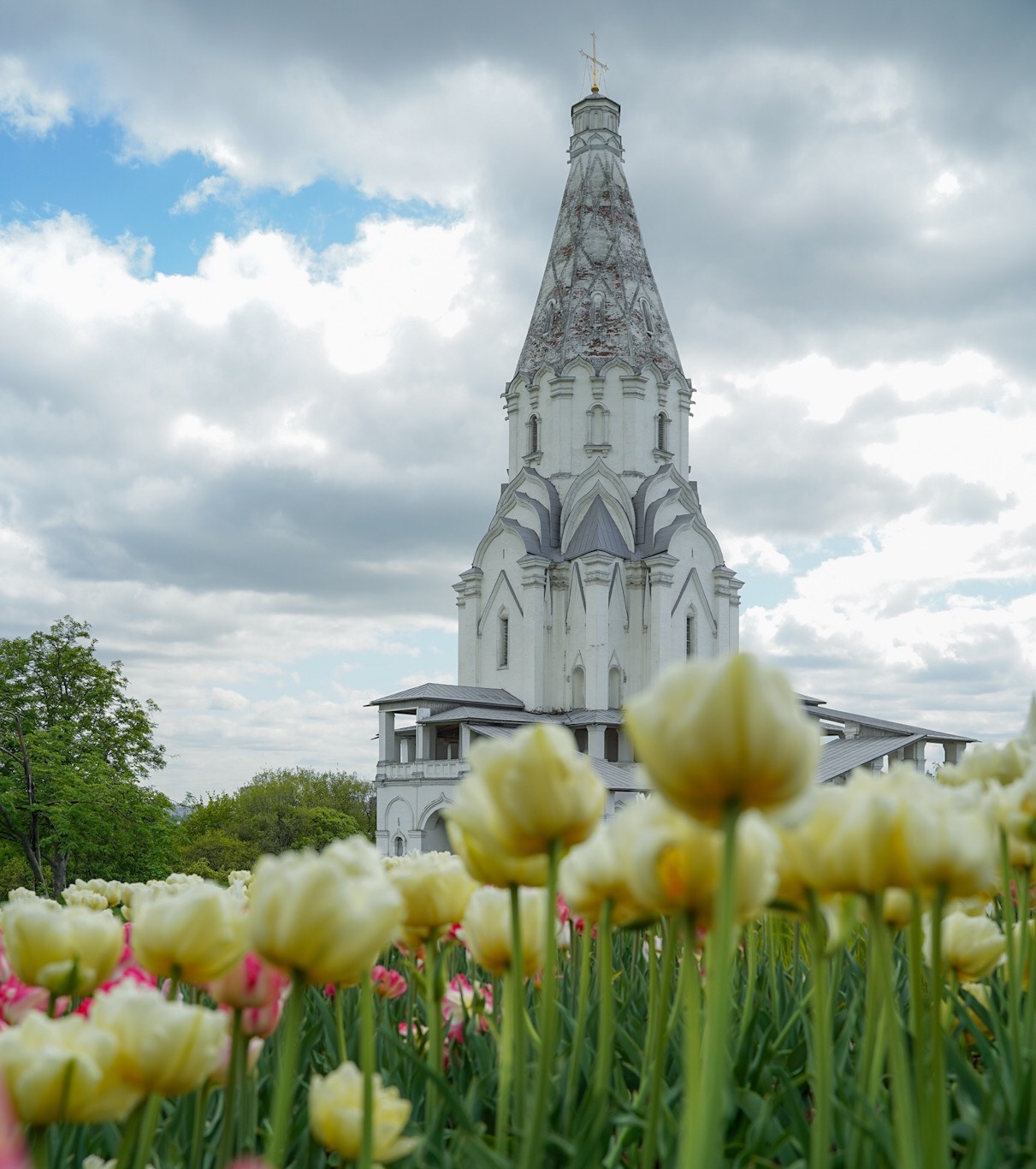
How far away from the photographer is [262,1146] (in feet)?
5.31

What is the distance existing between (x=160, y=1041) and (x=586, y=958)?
2.19 feet

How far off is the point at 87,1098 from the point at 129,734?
29949mm

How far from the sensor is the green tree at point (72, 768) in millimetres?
25859

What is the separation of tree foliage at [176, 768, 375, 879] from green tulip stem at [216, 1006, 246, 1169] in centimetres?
3909

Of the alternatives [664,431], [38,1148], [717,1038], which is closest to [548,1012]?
[717,1038]

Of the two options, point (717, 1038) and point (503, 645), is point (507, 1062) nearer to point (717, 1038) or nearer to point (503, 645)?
point (717, 1038)

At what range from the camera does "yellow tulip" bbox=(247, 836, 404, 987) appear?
3.45 feet

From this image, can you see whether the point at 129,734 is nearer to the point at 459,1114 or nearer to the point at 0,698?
the point at 0,698

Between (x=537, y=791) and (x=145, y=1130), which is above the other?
(x=537, y=791)

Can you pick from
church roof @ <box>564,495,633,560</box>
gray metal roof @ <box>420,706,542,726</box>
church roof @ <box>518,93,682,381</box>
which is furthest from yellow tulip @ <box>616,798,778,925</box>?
church roof @ <box>518,93,682,381</box>

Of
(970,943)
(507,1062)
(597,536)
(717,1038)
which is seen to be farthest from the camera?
(597,536)

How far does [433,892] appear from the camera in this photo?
1.54 metres

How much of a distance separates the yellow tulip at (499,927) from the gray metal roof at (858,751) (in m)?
27.1

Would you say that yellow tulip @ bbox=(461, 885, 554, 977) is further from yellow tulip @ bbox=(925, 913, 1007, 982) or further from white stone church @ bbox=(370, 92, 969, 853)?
white stone church @ bbox=(370, 92, 969, 853)
